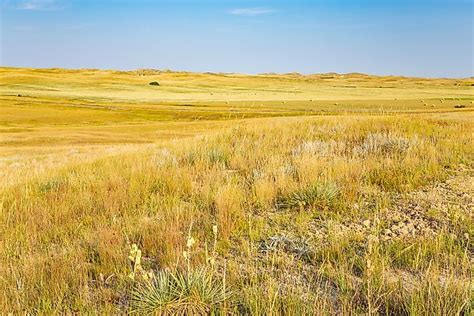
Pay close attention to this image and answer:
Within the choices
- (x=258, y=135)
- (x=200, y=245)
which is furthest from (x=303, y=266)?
(x=258, y=135)

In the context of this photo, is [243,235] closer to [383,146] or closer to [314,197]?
[314,197]

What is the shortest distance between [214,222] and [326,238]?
50.6 inches

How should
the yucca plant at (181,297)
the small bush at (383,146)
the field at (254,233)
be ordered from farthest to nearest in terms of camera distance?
the small bush at (383,146)
the field at (254,233)
the yucca plant at (181,297)

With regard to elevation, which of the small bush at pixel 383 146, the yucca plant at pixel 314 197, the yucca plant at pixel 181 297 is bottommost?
the yucca plant at pixel 181 297

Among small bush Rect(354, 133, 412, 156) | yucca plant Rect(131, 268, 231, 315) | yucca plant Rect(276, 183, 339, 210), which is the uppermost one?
small bush Rect(354, 133, 412, 156)

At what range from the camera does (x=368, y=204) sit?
5.78m

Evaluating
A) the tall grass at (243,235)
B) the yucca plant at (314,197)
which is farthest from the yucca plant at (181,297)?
the yucca plant at (314,197)

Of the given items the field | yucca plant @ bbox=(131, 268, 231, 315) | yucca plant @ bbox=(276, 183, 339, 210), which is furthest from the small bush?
yucca plant @ bbox=(131, 268, 231, 315)

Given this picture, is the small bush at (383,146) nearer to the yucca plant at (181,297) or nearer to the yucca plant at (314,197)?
the yucca plant at (314,197)

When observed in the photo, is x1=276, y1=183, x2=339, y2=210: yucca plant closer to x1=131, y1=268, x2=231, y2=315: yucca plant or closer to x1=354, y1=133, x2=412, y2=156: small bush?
x1=131, y1=268, x2=231, y2=315: yucca plant

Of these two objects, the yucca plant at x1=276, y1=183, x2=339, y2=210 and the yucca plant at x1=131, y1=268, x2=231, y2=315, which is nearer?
the yucca plant at x1=131, y1=268, x2=231, y2=315

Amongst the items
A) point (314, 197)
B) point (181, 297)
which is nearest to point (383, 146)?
point (314, 197)

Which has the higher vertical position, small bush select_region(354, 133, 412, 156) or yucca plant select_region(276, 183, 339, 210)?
small bush select_region(354, 133, 412, 156)

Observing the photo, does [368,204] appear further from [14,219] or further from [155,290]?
[14,219]
